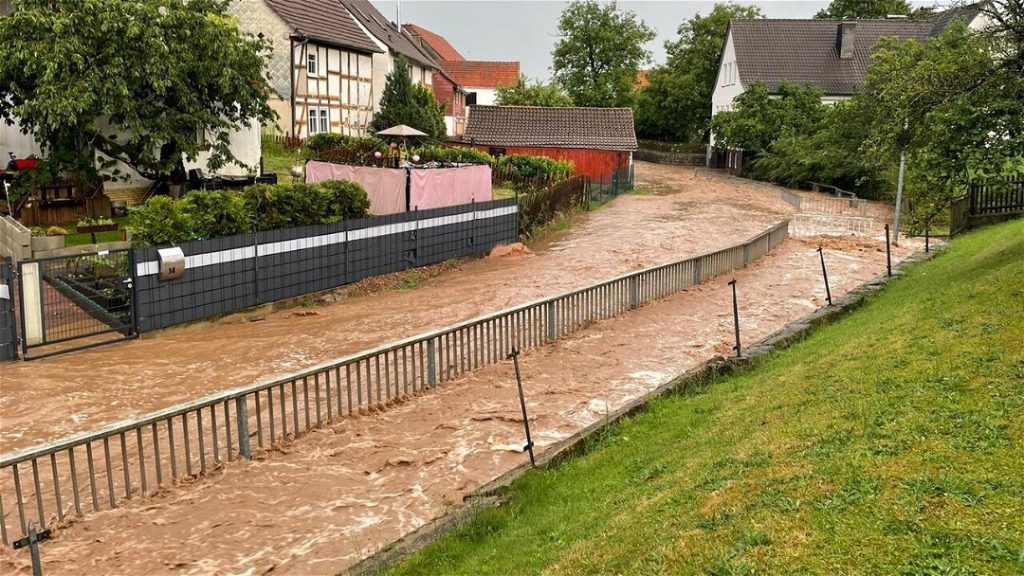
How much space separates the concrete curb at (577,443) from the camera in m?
6.19

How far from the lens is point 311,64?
3703cm

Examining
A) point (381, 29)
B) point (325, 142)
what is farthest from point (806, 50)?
point (325, 142)

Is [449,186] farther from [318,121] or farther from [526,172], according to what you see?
[318,121]

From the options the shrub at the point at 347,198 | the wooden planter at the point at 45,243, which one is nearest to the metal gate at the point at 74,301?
the wooden planter at the point at 45,243

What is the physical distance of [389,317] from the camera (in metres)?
16.3

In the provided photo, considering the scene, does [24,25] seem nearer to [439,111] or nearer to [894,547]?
[894,547]

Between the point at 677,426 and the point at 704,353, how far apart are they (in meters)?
4.84

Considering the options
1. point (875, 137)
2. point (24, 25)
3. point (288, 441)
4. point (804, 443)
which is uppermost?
point (24, 25)

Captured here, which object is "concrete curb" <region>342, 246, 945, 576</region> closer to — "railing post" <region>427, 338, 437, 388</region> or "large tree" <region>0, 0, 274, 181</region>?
"railing post" <region>427, 338, 437, 388</region>

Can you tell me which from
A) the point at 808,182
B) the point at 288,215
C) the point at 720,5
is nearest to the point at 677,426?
the point at 288,215

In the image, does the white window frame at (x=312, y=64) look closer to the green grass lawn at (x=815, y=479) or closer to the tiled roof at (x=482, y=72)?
the green grass lawn at (x=815, y=479)

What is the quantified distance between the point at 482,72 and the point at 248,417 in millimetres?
82405

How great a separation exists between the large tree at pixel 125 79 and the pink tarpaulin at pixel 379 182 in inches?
118

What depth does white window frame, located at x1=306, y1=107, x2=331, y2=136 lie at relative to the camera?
3694 centimetres
